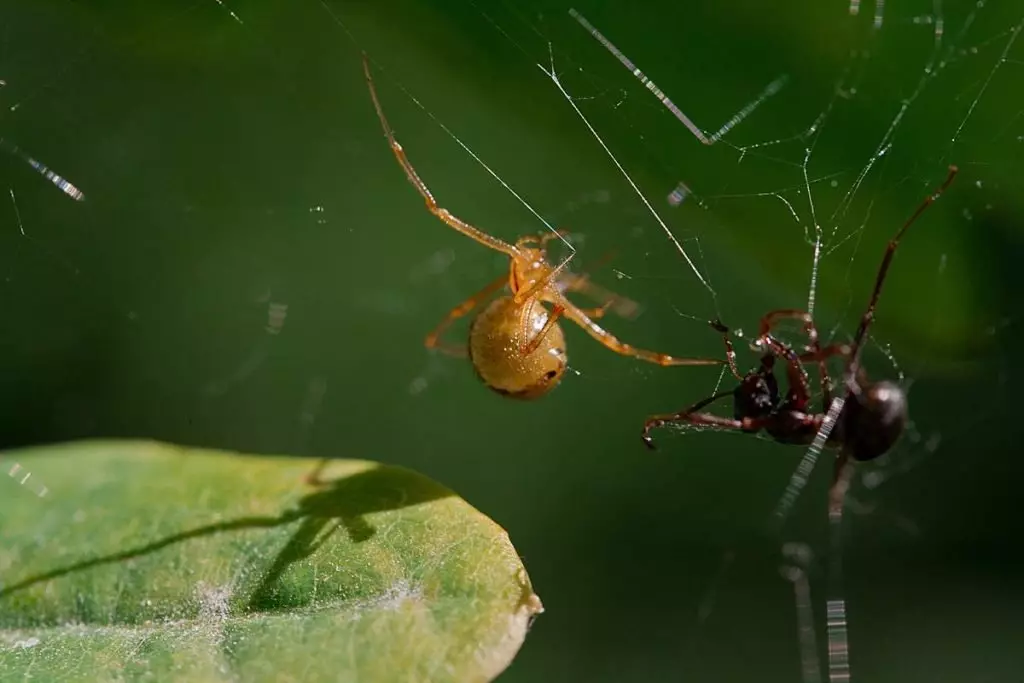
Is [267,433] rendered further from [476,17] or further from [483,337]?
[476,17]

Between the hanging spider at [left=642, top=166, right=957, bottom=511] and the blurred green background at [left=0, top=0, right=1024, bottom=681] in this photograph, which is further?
the hanging spider at [left=642, top=166, right=957, bottom=511]

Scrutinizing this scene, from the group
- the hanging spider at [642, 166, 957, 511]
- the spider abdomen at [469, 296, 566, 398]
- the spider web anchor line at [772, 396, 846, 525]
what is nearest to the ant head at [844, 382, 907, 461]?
the hanging spider at [642, 166, 957, 511]

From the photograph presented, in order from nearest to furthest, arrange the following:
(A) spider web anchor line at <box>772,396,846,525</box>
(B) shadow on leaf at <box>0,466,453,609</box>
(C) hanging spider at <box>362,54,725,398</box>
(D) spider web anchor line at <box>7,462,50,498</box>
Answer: (B) shadow on leaf at <box>0,466,453,609</box>, (D) spider web anchor line at <box>7,462,50,498</box>, (C) hanging spider at <box>362,54,725,398</box>, (A) spider web anchor line at <box>772,396,846,525</box>

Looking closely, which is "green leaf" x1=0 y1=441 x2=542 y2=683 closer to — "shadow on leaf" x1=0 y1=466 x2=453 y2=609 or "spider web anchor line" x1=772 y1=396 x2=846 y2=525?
"shadow on leaf" x1=0 y1=466 x2=453 y2=609

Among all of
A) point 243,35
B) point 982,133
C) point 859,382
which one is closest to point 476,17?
point 243,35

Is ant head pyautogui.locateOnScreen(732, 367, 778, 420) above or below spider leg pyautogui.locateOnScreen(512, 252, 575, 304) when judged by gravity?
below

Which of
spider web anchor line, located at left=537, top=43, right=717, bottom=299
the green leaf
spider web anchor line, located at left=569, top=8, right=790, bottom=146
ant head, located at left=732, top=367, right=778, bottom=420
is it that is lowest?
the green leaf

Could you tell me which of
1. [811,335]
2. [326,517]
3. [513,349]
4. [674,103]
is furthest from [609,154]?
[326,517]
